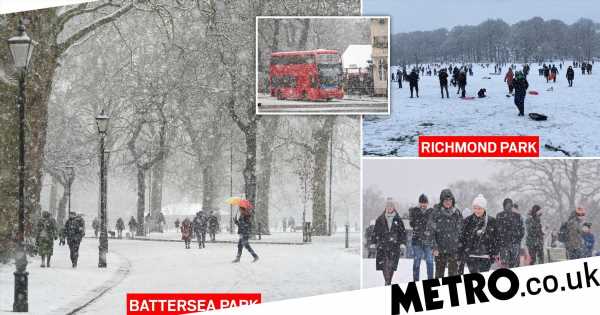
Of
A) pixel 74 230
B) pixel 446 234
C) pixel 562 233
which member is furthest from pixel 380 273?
pixel 74 230

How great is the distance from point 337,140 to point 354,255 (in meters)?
2.06

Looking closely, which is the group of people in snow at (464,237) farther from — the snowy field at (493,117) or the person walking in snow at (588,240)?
the snowy field at (493,117)

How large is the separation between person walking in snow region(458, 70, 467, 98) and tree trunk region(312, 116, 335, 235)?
2.43 m

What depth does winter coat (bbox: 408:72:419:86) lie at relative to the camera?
1762cm

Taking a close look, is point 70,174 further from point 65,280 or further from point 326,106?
point 326,106

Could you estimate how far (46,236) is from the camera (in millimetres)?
18000

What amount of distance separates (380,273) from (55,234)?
5731mm

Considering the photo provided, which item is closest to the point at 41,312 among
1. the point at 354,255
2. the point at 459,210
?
the point at 354,255

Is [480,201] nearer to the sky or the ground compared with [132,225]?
nearer to the sky

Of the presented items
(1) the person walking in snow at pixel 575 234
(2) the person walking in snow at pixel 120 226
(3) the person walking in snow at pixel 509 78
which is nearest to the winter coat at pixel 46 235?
(2) the person walking in snow at pixel 120 226

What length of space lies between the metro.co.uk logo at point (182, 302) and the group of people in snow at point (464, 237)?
7.84 feet

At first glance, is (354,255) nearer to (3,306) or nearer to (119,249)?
(119,249)

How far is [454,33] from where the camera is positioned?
17.5 metres

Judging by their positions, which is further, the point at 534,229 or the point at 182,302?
the point at 182,302
